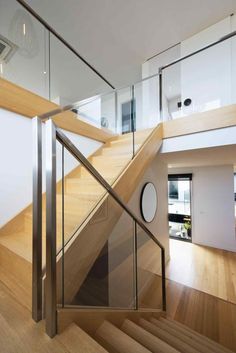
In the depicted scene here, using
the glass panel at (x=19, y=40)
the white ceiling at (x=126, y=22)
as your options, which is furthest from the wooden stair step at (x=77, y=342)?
the white ceiling at (x=126, y=22)

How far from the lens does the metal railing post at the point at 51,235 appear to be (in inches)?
37.2

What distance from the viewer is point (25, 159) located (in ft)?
7.07

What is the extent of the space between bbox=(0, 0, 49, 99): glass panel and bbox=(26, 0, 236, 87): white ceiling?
0.55 m

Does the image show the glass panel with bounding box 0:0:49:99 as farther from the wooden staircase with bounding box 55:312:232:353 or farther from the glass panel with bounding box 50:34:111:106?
the wooden staircase with bounding box 55:312:232:353

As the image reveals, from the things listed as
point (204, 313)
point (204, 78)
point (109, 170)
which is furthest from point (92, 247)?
point (204, 78)

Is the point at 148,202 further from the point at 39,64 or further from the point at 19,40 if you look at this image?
the point at 39,64

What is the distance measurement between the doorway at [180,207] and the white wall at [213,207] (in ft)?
0.76

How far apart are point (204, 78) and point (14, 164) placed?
4.22m

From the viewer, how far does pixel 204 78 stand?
3938mm

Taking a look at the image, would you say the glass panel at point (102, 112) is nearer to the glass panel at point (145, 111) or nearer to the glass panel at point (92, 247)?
the glass panel at point (145, 111)

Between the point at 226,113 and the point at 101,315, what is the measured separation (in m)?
2.63

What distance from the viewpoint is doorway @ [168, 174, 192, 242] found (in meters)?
5.93

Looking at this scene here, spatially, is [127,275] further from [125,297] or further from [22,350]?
[22,350]

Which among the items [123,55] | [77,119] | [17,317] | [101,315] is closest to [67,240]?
[17,317]
